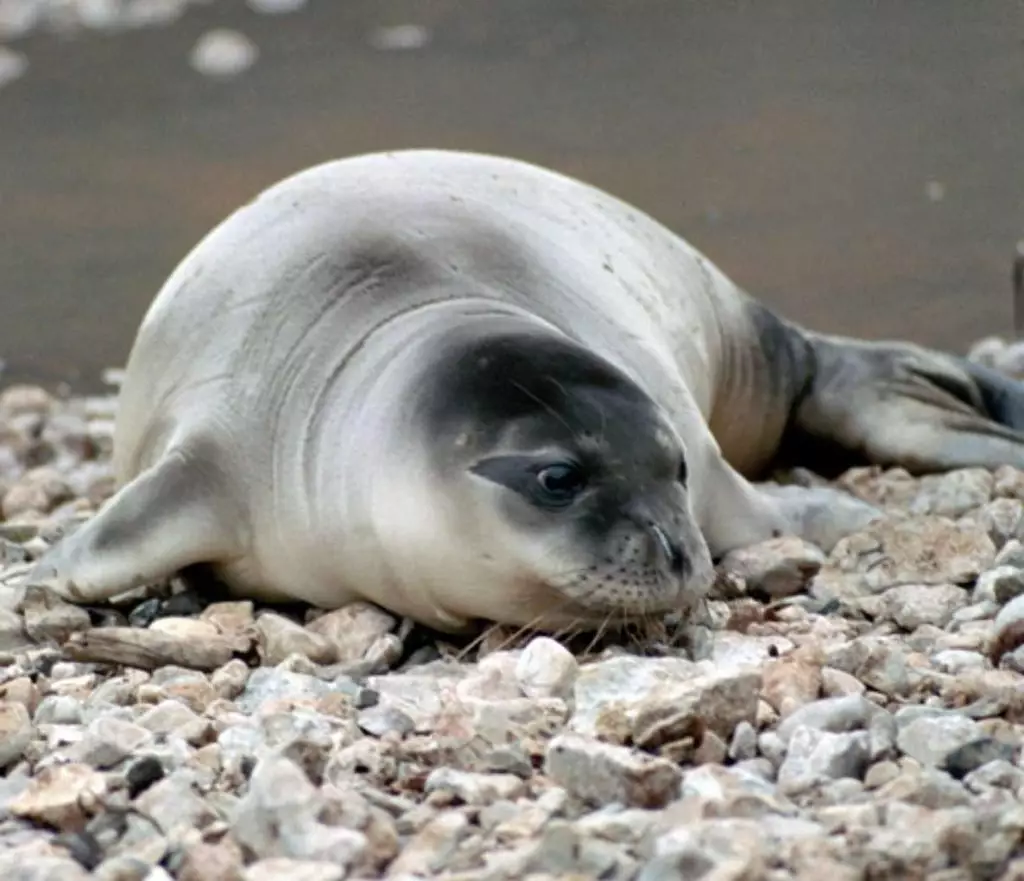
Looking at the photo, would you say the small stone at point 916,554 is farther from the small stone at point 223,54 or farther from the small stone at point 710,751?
the small stone at point 223,54

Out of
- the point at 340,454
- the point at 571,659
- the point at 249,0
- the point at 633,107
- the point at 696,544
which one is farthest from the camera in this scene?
the point at 249,0

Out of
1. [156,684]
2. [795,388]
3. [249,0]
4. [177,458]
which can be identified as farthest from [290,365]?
[249,0]

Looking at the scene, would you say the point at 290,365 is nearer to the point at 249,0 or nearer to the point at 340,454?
the point at 340,454

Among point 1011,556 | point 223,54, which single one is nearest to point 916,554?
point 1011,556

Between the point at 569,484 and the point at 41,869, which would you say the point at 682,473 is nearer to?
the point at 569,484

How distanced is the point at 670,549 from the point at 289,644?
56 centimetres

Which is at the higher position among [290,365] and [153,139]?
[290,365]

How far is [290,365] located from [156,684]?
753 mm

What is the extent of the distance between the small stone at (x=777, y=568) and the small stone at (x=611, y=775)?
1149 millimetres

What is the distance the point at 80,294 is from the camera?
7.07 meters

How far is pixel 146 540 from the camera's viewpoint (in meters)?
3.14

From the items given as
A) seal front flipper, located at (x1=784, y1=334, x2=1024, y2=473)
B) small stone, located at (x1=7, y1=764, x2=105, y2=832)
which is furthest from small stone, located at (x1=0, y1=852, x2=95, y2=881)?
seal front flipper, located at (x1=784, y1=334, x2=1024, y2=473)

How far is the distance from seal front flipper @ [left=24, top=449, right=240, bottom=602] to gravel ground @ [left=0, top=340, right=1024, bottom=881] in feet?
0.19

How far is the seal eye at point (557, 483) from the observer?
9.07ft
